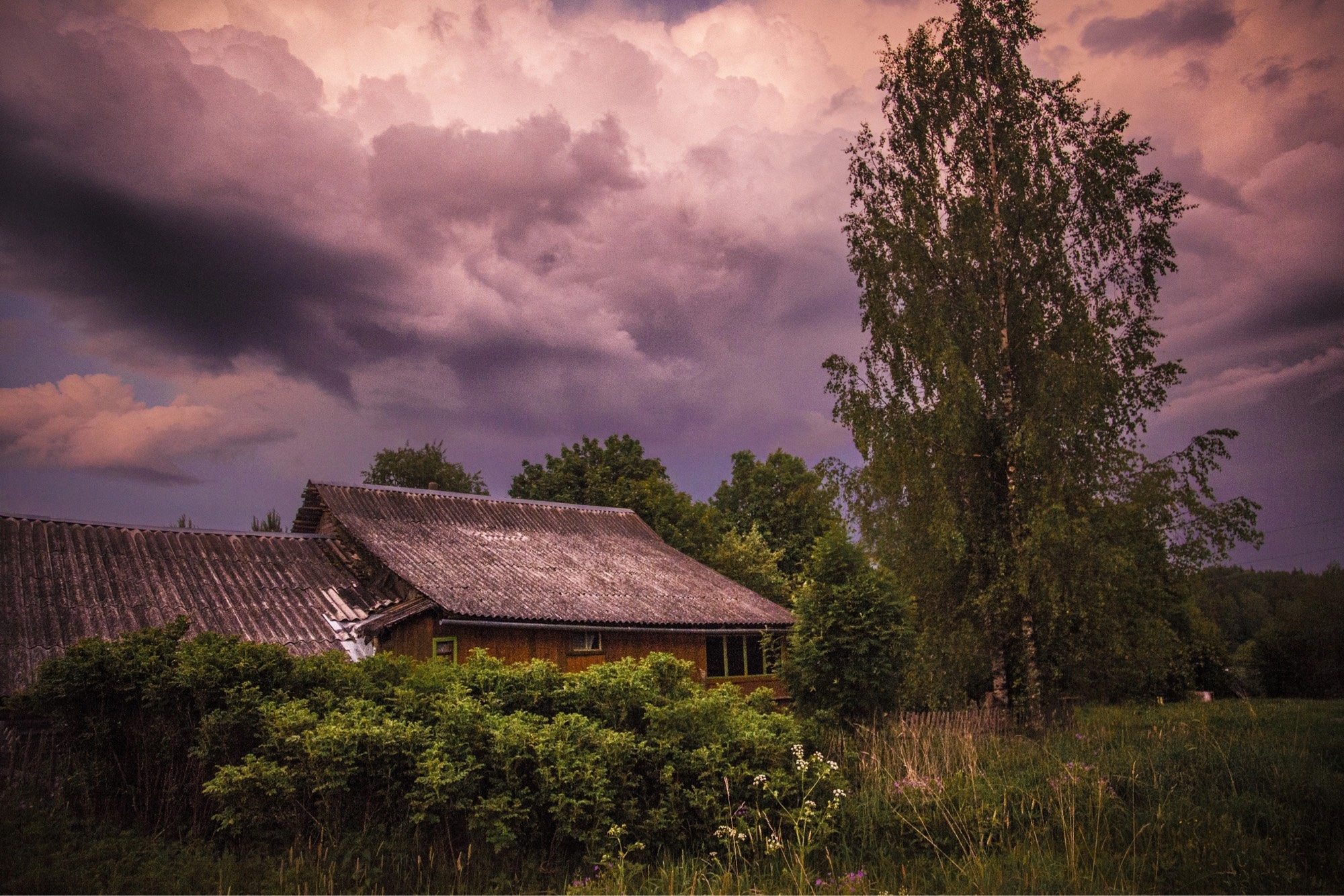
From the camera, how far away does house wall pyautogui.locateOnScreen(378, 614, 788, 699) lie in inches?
776

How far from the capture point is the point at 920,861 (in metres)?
7.53

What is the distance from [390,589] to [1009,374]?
634 inches

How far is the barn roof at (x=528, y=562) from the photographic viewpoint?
21.2m

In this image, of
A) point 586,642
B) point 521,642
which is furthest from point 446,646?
point 586,642

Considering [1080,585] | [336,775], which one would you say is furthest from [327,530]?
[1080,585]

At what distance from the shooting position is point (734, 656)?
85.1 feet

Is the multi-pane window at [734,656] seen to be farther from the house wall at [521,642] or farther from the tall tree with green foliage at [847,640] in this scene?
the tall tree with green foliage at [847,640]

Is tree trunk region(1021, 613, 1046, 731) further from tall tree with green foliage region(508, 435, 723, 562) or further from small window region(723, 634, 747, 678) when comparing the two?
tall tree with green foliage region(508, 435, 723, 562)

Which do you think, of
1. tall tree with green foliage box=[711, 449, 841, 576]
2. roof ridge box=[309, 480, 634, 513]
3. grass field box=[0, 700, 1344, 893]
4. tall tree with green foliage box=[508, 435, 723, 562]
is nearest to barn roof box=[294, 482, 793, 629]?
roof ridge box=[309, 480, 634, 513]

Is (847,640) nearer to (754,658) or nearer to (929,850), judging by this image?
(929,850)

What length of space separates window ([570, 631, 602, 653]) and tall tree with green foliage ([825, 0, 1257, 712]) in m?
8.41

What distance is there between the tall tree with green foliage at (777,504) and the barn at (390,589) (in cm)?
1945

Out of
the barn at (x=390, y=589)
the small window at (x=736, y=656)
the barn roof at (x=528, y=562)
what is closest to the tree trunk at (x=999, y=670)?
the barn at (x=390, y=589)

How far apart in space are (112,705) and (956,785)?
926 cm
